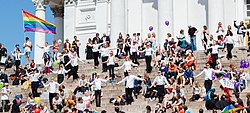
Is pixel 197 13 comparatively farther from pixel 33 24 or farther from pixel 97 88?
pixel 97 88

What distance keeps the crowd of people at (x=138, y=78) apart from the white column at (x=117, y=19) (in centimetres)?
689

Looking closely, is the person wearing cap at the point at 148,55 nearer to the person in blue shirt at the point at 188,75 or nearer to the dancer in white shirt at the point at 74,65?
the person in blue shirt at the point at 188,75

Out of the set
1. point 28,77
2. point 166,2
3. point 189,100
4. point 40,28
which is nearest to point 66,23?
point 40,28

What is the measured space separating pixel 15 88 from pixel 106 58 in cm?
533

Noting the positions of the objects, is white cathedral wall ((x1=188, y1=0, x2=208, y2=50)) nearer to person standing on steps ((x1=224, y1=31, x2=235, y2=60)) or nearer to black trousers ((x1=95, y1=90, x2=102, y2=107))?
person standing on steps ((x1=224, y1=31, x2=235, y2=60))

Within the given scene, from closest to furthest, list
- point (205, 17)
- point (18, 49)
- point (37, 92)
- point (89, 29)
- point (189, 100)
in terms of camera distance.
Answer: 1. point (189, 100)
2. point (37, 92)
3. point (18, 49)
4. point (205, 17)
5. point (89, 29)

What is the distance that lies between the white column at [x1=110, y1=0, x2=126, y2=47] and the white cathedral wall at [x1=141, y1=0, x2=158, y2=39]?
1407 millimetres

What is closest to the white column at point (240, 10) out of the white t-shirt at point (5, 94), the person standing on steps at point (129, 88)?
the person standing on steps at point (129, 88)

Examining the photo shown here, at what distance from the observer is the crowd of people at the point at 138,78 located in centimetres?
2584

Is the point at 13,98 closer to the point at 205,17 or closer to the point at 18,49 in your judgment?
the point at 18,49

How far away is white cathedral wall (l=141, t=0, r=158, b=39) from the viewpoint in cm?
4231

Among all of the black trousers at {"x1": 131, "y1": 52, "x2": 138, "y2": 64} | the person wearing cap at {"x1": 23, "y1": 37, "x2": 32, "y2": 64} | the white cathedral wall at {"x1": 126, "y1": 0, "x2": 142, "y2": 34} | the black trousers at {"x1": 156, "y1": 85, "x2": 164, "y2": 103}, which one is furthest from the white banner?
the white cathedral wall at {"x1": 126, "y1": 0, "x2": 142, "y2": 34}

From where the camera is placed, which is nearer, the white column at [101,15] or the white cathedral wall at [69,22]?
the white column at [101,15]

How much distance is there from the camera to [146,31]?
42.4 metres
